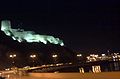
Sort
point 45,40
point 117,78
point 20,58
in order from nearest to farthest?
point 117,78, point 20,58, point 45,40

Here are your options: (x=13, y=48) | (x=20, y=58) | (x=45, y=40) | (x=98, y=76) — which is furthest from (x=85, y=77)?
(x=45, y=40)

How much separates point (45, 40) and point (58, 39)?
13.1 m

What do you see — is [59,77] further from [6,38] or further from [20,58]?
Answer: [6,38]

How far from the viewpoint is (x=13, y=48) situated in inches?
5428

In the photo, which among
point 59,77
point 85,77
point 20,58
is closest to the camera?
point 85,77

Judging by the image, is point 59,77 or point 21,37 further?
point 21,37

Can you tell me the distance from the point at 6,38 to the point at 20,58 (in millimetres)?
30090

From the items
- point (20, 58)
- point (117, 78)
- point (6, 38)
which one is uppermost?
point (6, 38)

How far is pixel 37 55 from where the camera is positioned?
144 meters

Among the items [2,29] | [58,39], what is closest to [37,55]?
[2,29]

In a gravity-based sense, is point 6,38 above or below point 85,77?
above

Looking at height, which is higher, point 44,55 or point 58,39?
point 58,39

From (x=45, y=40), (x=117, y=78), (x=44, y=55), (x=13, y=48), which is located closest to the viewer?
(x=117, y=78)

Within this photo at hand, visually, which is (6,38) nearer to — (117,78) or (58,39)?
(58,39)
